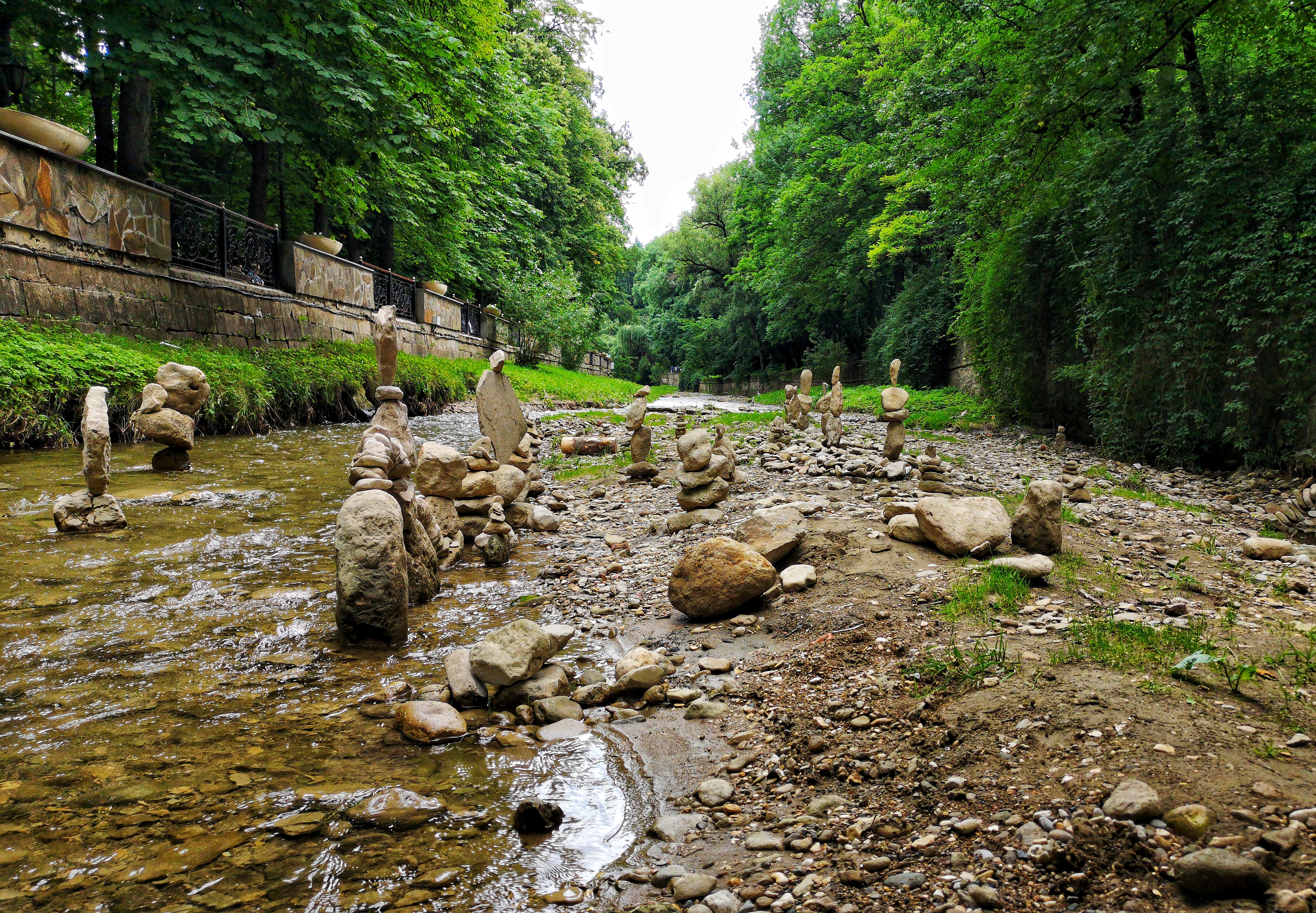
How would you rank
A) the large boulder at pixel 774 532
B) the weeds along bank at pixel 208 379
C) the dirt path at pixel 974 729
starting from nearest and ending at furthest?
the dirt path at pixel 974 729 → the large boulder at pixel 774 532 → the weeds along bank at pixel 208 379

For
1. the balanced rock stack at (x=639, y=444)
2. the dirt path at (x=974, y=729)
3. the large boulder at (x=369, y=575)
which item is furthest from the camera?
the balanced rock stack at (x=639, y=444)

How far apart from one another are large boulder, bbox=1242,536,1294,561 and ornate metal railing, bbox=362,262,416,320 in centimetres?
1811

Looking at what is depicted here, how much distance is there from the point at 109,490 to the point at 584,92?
3814cm

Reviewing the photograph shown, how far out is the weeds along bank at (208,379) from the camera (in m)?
7.62

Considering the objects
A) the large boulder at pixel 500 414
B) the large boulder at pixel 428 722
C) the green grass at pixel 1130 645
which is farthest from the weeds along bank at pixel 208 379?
the green grass at pixel 1130 645

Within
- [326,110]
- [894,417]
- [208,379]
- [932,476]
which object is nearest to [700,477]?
[932,476]

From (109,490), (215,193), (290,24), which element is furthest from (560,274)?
(109,490)

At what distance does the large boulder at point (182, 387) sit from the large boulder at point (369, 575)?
4.35 meters

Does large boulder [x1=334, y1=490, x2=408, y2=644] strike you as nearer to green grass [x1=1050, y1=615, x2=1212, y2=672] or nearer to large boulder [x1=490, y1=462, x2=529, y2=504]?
large boulder [x1=490, y1=462, x2=529, y2=504]

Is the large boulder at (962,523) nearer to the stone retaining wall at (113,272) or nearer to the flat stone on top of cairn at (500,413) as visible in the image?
the flat stone on top of cairn at (500,413)

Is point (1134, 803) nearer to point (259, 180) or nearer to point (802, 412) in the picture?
point (802, 412)

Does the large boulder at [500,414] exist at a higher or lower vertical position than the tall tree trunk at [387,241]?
lower

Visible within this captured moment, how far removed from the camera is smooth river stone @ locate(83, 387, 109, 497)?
5145mm

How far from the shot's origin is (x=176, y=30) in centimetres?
994
